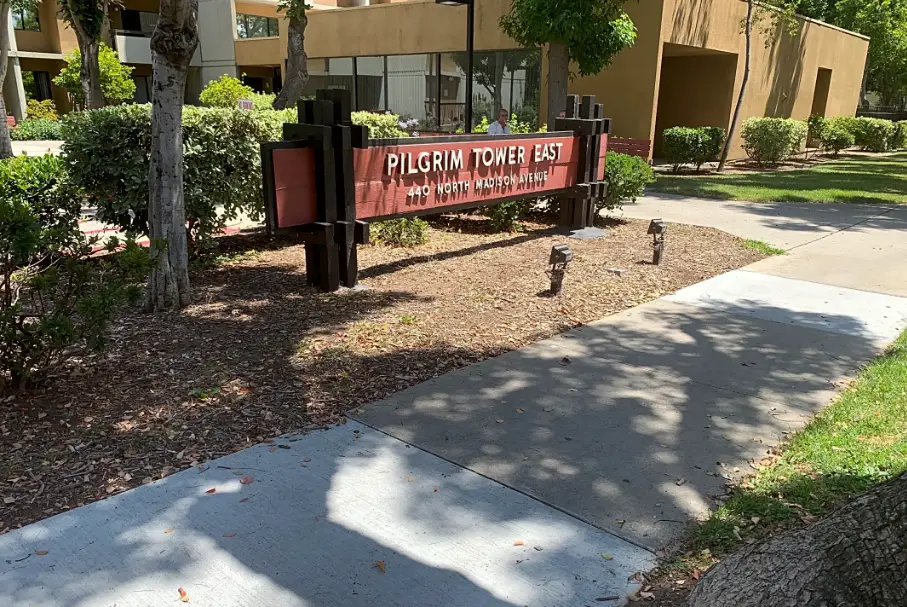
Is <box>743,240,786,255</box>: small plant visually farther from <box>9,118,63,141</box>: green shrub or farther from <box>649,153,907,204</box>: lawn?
<box>9,118,63,141</box>: green shrub

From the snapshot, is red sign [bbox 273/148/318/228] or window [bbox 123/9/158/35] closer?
red sign [bbox 273/148/318/228]

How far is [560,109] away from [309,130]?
11.5m

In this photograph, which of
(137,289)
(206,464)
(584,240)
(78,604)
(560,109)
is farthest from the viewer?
(560,109)

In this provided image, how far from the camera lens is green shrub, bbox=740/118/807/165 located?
21.5 m

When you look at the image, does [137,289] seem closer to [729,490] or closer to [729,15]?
[729,490]

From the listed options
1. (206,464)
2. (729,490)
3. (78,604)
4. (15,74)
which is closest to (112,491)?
(206,464)

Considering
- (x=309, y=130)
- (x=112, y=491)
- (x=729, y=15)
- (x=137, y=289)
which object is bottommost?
(x=112, y=491)

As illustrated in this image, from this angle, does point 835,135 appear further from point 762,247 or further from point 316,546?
point 316,546

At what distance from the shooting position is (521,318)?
6281 millimetres

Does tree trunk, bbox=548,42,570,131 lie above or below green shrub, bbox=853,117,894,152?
above

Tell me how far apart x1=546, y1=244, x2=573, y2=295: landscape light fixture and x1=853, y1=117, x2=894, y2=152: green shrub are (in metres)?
26.9

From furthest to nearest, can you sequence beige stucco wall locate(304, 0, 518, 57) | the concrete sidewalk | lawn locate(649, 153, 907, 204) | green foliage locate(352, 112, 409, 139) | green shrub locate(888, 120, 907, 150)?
green shrub locate(888, 120, 907, 150)
beige stucco wall locate(304, 0, 518, 57)
lawn locate(649, 153, 907, 204)
green foliage locate(352, 112, 409, 139)
the concrete sidewalk

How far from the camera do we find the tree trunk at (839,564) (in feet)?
5.97

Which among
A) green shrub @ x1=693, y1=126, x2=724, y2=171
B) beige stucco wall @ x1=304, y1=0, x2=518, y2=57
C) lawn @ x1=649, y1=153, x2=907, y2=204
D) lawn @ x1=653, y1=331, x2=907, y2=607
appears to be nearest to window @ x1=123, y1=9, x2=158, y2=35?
beige stucco wall @ x1=304, y1=0, x2=518, y2=57
